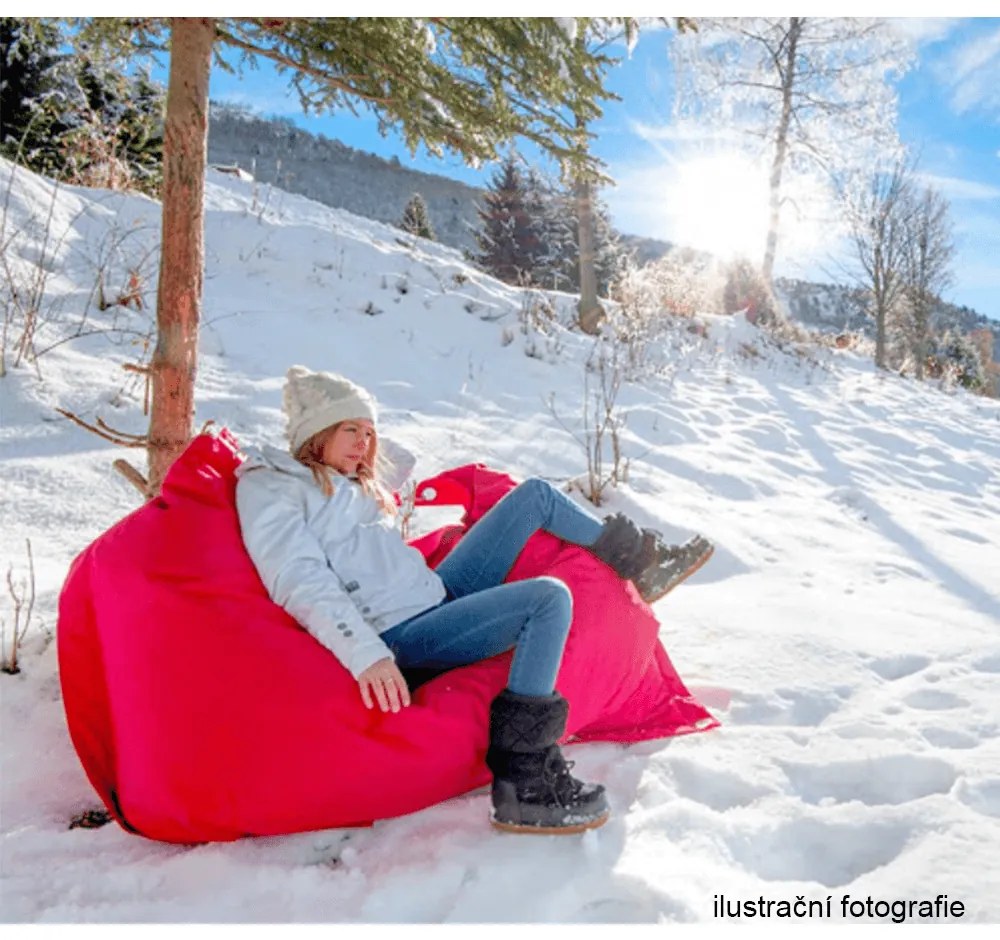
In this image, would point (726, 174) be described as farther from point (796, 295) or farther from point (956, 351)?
point (796, 295)

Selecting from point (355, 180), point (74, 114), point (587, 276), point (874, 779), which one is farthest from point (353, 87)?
point (355, 180)

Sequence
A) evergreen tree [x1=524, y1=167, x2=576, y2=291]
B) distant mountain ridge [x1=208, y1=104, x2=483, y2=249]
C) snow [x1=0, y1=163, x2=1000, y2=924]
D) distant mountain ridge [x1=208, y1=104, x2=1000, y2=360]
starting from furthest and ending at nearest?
distant mountain ridge [x1=208, y1=104, x2=483, y2=249]
distant mountain ridge [x1=208, y1=104, x2=1000, y2=360]
evergreen tree [x1=524, y1=167, x2=576, y2=291]
snow [x1=0, y1=163, x2=1000, y2=924]

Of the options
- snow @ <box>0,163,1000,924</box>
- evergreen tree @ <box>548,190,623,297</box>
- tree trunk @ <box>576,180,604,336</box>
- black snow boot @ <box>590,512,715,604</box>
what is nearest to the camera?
snow @ <box>0,163,1000,924</box>

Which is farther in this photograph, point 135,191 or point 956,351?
point 956,351

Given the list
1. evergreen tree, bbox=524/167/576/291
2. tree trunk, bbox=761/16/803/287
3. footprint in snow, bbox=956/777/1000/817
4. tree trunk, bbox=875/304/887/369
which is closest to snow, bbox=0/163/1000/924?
footprint in snow, bbox=956/777/1000/817

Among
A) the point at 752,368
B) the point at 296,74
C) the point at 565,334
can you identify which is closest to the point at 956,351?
the point at 752,368

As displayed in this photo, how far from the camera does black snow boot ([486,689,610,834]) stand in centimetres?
187

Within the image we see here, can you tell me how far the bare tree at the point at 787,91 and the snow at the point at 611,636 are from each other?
8089 millimetres

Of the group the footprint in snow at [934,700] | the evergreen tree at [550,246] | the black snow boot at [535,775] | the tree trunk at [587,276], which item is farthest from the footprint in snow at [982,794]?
the evergreen tree at [550,246]

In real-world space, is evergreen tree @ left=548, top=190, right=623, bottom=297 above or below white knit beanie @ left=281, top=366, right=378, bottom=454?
above

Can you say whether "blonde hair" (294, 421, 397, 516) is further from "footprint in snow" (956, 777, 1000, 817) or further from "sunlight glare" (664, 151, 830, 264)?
"sunlight glare" (664, 151, 830, 264)

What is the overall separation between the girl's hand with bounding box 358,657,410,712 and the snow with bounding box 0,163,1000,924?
0.33 m

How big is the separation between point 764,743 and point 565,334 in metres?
6.71

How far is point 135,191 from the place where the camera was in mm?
7984
